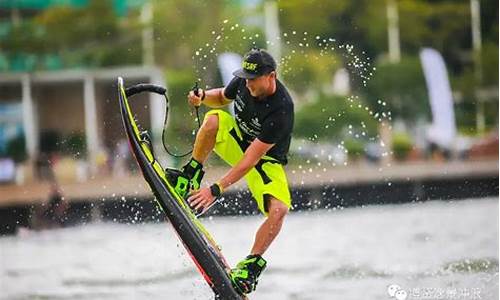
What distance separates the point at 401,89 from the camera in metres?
15.8

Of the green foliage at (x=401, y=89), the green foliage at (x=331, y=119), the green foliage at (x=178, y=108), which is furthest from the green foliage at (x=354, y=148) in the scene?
the green foliage at (x=178, y=108)

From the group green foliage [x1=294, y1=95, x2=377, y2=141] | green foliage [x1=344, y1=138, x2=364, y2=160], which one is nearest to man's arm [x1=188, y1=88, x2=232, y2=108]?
green foliage [x1=294, y1=95, x2=377, y2=141]

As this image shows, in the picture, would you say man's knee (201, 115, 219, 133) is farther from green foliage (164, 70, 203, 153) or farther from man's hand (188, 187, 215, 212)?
green foliage (164, 70, 203, 153)

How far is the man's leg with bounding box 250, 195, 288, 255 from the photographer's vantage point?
5.49 m

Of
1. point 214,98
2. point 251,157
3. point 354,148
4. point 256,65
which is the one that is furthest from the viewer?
point 354,148

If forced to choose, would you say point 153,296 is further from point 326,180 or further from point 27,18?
point 27,18

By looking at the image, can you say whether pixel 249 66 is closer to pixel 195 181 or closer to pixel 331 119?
pixel 195 181

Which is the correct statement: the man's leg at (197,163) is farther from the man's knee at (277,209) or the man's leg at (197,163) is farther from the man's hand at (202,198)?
the man's knee at (277,209)

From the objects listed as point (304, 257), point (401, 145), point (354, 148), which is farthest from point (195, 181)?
point (401, 145)

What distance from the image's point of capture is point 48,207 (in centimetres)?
1260

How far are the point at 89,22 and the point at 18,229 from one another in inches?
113

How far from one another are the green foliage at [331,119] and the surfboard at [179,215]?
292 inches

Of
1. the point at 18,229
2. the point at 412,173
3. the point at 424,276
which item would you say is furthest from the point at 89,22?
the point at 424,276

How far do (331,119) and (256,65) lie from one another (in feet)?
31.0
